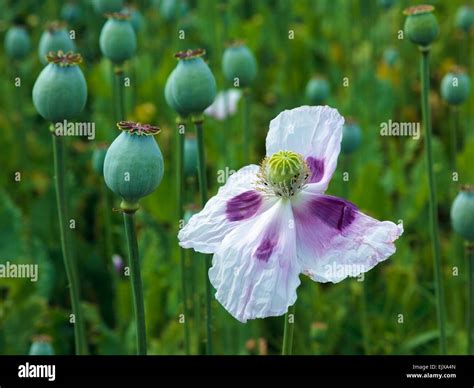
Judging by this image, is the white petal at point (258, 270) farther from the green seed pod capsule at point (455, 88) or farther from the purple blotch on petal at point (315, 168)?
the green seed pod capsule at point (455, 88)

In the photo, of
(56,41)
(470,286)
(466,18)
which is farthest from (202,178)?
(466,18)

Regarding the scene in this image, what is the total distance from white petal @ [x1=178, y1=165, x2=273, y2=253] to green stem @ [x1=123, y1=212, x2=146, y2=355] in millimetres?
37

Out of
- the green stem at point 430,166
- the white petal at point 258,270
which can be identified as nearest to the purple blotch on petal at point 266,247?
the white petal at point 258,270

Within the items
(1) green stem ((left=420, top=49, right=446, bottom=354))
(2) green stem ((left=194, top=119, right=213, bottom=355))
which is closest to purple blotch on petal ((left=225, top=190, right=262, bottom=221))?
(2) green stem ((left=194, top=119, right=213, bottom=355))

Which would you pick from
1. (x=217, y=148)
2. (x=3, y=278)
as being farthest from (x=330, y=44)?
(x=3, y=278)

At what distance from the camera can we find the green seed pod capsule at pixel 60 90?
829 millimetres

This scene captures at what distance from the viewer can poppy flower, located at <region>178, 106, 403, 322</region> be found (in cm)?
67

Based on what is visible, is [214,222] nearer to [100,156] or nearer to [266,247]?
[266,247]

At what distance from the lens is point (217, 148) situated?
6.24 feet

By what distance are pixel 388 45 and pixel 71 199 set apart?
1.05 meters

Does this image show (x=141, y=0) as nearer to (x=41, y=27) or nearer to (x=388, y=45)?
(x=41, y=27)

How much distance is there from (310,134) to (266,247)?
5.0 inches

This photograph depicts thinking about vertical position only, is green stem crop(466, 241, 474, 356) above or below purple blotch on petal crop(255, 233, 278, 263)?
below

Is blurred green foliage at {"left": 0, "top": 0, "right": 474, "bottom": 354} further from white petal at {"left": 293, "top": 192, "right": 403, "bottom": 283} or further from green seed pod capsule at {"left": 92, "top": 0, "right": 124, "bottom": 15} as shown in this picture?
white petal at {"left": 293, "top": 192, "right": 403, "bottom": 283}
